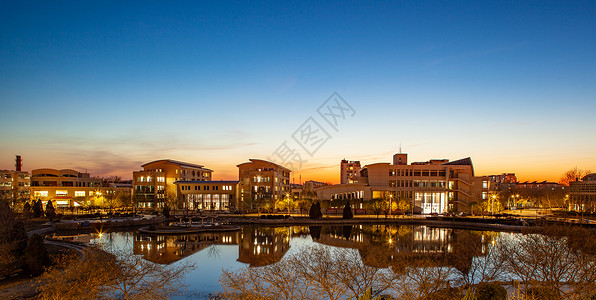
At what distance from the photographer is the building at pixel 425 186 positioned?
9044 centimetres

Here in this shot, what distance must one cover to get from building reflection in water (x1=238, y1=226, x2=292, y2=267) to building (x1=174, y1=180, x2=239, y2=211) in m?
38.3

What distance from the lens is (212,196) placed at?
324 ft

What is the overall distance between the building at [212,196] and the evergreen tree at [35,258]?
70.0 meters

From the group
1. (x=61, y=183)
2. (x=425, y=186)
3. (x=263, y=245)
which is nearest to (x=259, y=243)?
(x=263, y=245)

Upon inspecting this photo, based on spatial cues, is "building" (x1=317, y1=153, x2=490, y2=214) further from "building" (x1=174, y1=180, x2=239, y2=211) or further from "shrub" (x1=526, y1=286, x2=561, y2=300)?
"shrub" (x1=526, y1=286, x2=561, y2=300)

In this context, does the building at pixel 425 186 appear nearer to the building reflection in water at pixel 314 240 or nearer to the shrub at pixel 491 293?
the building reflection in water at pixel 314 240

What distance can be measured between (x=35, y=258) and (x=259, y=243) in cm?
2276

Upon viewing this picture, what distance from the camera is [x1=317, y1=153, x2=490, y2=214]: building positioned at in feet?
297

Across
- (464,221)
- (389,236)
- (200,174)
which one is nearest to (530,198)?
(464,221)

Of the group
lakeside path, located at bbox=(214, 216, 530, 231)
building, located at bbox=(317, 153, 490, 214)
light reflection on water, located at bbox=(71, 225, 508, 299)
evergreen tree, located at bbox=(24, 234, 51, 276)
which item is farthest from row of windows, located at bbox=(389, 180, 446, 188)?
evergreen tree, located at bbox=(24, 234, 51, 276)

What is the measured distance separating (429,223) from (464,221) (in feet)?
20.5

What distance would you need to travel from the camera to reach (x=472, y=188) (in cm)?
9512

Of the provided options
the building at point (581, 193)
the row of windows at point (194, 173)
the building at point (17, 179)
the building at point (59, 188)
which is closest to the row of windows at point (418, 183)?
the building at point (581, 193)

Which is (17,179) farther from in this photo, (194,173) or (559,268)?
(559,268)
